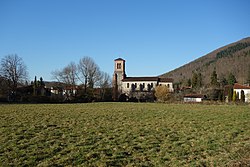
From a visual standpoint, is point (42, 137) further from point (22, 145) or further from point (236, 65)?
point (236, 65)

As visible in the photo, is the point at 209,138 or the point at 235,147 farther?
the point at 209,138

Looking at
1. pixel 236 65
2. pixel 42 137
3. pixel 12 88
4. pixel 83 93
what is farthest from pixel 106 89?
pixel 236 65

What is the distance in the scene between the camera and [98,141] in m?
8.20

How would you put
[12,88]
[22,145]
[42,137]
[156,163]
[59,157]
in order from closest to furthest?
[156,163] < [59,157] < [22,145] < [42,137] < [12,88]

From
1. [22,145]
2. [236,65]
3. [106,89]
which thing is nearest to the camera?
[22,145]

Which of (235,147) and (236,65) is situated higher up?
(236,65)

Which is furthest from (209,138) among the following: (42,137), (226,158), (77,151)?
(42,137)

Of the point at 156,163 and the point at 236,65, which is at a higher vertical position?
the point at 236,65

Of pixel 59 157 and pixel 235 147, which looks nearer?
pixel 59 157

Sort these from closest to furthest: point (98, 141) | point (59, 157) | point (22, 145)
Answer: point (59, 157)
point (22, 145)
point (98, 141)

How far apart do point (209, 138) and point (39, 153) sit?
6087mm

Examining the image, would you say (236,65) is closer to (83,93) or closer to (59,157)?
(83,93)

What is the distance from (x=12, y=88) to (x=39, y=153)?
156 feet

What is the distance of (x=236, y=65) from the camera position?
118 m
